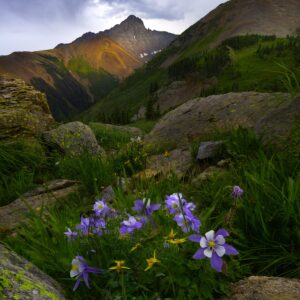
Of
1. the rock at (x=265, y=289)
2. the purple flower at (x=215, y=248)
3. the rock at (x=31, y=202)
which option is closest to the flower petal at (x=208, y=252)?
the purple flower at (x=215, y=248)

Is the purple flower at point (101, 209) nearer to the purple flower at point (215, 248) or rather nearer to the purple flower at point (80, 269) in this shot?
the purple flower at point (80, 269)

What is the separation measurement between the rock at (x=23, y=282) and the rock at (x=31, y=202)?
2.41 m

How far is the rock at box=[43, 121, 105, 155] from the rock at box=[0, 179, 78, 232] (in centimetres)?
267

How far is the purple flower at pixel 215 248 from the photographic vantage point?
7.92ft

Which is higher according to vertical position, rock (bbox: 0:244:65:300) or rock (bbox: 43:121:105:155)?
rock (bbox: 0:244:65:300)

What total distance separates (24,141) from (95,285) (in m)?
8.13

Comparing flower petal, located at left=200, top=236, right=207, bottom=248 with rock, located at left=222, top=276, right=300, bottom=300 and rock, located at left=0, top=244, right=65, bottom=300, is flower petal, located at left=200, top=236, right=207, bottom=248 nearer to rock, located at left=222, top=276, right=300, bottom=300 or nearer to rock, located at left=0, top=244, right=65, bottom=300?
rock, located at left=222, top=276, right=300, bottom=300

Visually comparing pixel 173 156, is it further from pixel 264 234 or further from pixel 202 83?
pixel 202 83

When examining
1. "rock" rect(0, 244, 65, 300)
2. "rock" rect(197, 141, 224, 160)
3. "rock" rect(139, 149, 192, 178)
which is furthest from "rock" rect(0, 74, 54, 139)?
"rock" rect(0, 244, 65, 300)

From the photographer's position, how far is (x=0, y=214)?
6.42 metres

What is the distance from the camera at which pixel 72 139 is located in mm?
11453

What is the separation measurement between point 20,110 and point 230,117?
6406 mm

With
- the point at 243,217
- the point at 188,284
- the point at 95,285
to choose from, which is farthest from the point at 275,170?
the point at 95,285

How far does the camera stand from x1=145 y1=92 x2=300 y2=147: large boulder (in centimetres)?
725
